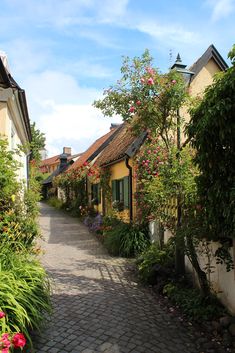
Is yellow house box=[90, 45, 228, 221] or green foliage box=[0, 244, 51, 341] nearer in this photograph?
green foliage box=[0, 244, 51, 341]

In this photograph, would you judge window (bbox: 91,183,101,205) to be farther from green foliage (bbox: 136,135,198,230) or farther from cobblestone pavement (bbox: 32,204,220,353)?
green foliage (bbox: 136,135,198,230)

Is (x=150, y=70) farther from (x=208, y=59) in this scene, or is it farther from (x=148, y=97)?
(x=208, y=59)

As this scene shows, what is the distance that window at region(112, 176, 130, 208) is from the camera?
11.7 m

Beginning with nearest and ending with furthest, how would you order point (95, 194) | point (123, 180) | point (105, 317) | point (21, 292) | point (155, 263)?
point (21, 292), point (105, 317), point (155, 263), point (123, 180), point (95, 194)

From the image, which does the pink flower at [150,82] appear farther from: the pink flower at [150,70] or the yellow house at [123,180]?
the yellow house at [123,180]

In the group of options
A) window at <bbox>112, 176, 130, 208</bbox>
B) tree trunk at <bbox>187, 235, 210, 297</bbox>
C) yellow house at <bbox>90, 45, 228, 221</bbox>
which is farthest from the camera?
window at <bbox>112, 176, 130, 208</bbox>

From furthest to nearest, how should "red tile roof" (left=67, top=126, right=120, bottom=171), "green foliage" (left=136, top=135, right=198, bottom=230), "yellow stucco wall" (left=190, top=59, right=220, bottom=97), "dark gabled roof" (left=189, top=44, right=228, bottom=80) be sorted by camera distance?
"red tile roof" (left=67, top=126, right=120, bottom=171) → "yellow stucco wall" (left=190, top=59, right=220, bottom=97) → "dark gabled roof" (left=189, top=44, right=228, bottom=80) → "green foliage" (left=136, top=135, right=198, bottom=230)

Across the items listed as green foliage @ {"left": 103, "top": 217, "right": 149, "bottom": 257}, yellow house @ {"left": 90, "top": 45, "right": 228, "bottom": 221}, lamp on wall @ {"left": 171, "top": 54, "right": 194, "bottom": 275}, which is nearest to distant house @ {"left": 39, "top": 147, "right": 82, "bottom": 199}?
yellow house @ {"left": 90, "top": 45, "right": 228, "bottom": 221}

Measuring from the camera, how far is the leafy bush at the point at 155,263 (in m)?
6.68

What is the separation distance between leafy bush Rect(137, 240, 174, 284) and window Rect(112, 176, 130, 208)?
3899mm

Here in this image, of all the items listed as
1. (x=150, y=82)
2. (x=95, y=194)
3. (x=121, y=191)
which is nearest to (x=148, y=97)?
(x=150, y=82)

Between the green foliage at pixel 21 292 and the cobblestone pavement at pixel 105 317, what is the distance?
16.5 inches

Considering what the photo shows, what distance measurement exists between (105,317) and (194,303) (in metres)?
1.40

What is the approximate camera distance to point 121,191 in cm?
1276
